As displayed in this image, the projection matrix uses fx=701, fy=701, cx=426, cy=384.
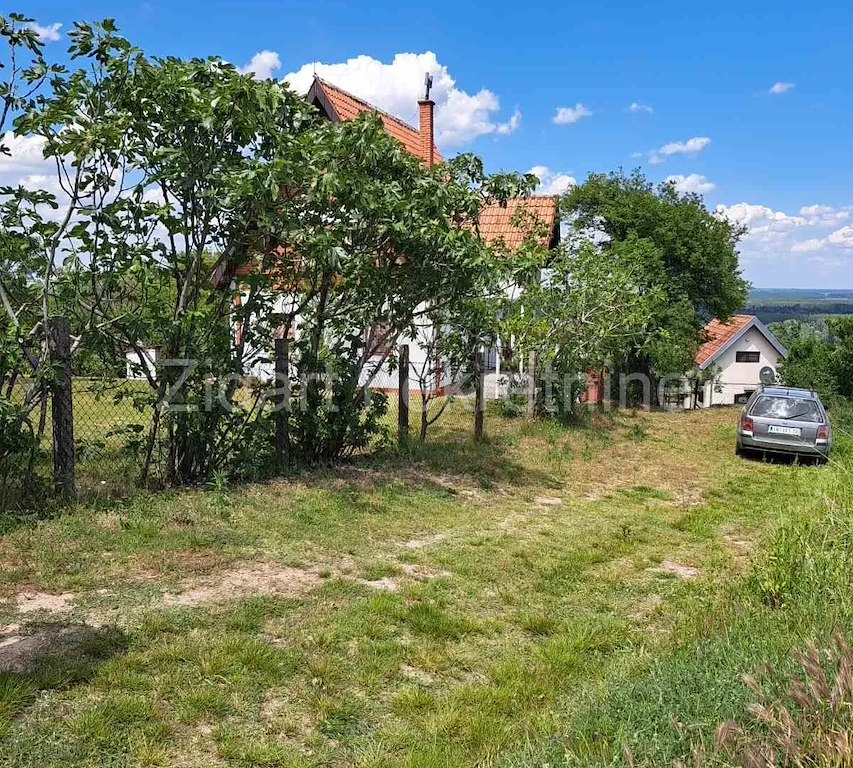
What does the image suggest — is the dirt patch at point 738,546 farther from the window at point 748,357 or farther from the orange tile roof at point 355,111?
the window at point 748,357

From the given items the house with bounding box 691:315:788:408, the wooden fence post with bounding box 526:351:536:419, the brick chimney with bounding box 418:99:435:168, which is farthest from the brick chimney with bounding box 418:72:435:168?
the house with bounding box 691:315:788:408

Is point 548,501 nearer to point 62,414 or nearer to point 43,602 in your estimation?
point 62,414

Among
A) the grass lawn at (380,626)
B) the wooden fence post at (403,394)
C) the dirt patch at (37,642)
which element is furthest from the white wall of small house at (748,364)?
the dirt patch at (37,642)

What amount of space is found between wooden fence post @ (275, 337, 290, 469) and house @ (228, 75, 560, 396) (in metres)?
0.14

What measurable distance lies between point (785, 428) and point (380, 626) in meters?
9.69

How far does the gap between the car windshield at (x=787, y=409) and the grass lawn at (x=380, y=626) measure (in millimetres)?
4728

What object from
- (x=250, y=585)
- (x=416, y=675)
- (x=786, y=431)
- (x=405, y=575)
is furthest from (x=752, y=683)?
Result: (x=786, y=431)

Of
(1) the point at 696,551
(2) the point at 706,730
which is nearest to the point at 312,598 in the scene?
(2) the point at 706,730

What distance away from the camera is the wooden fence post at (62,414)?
601 centimetres

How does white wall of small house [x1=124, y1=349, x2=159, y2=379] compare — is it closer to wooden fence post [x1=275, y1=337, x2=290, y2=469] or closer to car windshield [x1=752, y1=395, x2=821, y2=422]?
wooden fence post [x1=275, y1=337, x2=290, y2=469]

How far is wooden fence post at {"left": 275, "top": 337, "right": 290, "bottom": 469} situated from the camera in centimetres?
781

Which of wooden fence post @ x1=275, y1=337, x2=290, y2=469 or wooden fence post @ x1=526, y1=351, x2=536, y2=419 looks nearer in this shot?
wooden fence post @ x1=275, y1=337, x2=290, y2=469

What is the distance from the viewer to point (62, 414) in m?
6.08

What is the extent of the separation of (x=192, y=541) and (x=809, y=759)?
4.60 meters
